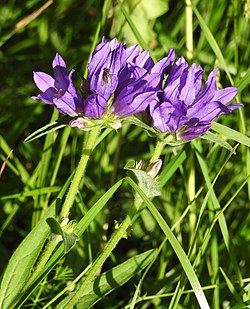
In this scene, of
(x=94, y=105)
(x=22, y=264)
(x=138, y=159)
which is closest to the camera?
(x=94, y=105)

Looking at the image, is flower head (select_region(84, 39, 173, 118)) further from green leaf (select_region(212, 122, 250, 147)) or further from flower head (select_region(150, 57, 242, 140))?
green leaf (select_region(212, 122, 250, 147))

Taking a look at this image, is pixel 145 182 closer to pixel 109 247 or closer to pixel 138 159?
pixel 109 247

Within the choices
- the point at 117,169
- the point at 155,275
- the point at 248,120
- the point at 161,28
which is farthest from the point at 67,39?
the point at 155,275

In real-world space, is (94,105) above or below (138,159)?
above

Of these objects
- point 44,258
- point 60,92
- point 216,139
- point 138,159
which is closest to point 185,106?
point 216,139

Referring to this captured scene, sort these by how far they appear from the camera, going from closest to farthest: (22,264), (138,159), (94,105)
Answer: (94,105), (22,264), (138,159)

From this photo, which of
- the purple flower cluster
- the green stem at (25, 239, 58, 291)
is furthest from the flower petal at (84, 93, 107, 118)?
the green stem at (25, 239, 58, 291)
